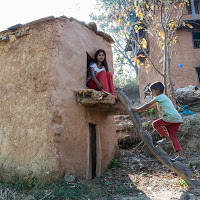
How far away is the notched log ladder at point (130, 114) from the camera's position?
351cm

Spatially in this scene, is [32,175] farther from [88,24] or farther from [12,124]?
[88,24]

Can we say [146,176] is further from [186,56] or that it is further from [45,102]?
[186,56]

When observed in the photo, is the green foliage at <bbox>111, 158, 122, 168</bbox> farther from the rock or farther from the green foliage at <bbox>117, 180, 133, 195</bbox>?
the rock

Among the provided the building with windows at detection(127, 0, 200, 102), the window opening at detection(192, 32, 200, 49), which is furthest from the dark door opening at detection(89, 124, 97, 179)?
the window opening at detection(192, 32, 200, 49)

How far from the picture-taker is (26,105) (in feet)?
13.3

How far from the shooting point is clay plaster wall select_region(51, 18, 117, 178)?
3.90 m

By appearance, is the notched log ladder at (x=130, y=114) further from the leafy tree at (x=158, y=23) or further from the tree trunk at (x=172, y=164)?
the leafy tree at (x=158, y=23)

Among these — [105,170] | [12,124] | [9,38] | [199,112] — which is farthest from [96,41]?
[199,112]

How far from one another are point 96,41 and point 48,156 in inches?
124

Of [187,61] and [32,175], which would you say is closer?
[32,175]

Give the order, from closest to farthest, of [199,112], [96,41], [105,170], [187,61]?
[105,170] → [96,41] → [199,112] → [187,61]

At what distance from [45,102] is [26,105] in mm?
452

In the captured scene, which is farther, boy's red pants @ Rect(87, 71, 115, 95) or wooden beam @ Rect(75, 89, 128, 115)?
boy's red pants @ Rect(87, 71, 115, 95)

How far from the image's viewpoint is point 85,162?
428 centimetres
